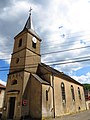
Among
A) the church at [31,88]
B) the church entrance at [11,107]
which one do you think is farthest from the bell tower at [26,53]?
the church entrance at [11,107]

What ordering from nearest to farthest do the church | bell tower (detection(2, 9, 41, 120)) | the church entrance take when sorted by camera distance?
1. the church
2. bell tower (detection(2, 9, 41, 120))
3. the church entrance

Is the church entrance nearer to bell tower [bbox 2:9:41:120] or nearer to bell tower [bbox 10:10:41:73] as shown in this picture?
bell tower [bbox 2:9:41:120]

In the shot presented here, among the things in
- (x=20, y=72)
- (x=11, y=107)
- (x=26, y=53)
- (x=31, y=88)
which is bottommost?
(x=11, y=107)

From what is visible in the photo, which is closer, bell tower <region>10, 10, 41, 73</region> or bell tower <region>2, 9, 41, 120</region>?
bell tower <region>2, 9, 41, 120</region>

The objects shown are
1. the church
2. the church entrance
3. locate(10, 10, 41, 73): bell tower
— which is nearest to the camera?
the church

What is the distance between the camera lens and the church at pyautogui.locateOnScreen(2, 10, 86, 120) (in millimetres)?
17188

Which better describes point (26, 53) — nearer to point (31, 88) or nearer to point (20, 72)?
point (20, 72)

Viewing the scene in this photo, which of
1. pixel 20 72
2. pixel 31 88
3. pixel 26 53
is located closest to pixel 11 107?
pixel 31 88

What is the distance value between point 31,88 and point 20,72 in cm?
286

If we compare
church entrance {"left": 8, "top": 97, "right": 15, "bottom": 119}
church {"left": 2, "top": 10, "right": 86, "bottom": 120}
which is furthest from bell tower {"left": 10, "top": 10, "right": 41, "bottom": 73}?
church entrance {"left": 8, "top": 97, "right": 15, "bottom": 119}

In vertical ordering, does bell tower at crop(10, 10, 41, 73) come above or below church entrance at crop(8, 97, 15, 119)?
above

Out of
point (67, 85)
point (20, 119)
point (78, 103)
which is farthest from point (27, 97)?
point (78, 103)

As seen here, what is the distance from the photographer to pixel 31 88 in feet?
61.3

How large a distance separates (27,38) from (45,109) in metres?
11.6
